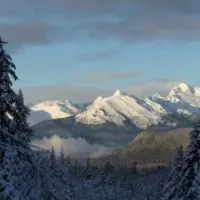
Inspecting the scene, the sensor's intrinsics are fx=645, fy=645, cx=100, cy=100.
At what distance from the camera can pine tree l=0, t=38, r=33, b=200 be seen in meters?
25.4

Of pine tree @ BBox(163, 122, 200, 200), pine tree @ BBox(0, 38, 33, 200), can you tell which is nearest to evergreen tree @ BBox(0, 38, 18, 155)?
pine tree @ BBox(0, 38, 33, 200)

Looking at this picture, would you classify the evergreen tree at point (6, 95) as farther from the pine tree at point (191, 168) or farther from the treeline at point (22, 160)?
the pine tree at point (191, 168)

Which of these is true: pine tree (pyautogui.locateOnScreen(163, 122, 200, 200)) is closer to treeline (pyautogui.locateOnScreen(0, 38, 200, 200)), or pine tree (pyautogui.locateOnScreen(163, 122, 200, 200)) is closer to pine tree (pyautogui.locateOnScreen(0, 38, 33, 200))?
treeline (pyautogui.locateOnScreen(0, 38, 200, 200))

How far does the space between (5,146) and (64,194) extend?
95.7 ft

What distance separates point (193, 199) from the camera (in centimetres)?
3847

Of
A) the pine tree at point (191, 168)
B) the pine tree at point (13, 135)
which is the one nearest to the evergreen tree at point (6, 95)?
the pine tree at point (13, 135)

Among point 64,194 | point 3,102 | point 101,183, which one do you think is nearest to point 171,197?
point 64,194

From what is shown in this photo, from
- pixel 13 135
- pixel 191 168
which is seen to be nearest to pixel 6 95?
pixel 13 135

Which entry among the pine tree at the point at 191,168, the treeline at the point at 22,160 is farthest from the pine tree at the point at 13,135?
the pine tree at the point at 191,168

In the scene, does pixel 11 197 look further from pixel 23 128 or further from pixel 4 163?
pixel 23 128

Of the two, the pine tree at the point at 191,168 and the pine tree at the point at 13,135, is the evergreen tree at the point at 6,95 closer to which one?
the pine tree at the point at 13,135

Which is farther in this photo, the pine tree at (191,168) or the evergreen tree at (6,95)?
the pine tree at (191,168)

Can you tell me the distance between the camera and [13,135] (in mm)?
27453

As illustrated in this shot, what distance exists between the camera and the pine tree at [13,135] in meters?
25.4
